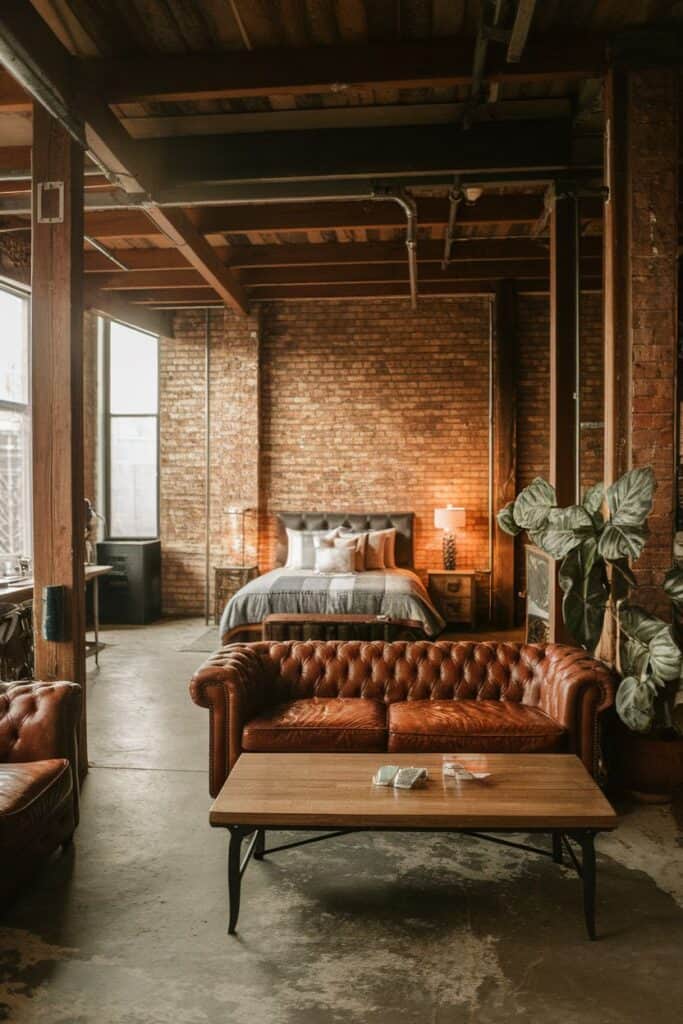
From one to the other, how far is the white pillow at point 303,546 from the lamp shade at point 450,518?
3.88 feet

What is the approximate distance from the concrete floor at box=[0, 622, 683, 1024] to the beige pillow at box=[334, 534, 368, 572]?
4.54 metres

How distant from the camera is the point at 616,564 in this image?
3977mm

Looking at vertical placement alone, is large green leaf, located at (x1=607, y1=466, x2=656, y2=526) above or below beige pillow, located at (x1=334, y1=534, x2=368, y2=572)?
above

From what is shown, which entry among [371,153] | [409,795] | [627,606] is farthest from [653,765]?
[371,153]

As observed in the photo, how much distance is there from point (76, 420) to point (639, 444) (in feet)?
10.2

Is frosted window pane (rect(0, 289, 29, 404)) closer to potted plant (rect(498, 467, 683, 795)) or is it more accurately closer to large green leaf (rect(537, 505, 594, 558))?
potted plant (rect(498, 467, 683, 795))

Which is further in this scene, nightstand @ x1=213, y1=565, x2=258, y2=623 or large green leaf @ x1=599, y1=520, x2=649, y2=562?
Result: nightstand @ x1=213, y1=565, x2=258, y2=623

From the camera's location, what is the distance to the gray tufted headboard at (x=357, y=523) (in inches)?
359

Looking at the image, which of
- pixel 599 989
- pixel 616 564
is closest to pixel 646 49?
pixel 616 564

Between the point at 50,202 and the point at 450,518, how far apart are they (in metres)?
5.57

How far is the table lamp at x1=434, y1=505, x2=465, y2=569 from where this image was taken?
881 cm

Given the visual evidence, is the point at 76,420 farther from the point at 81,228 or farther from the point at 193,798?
the point at 193,798

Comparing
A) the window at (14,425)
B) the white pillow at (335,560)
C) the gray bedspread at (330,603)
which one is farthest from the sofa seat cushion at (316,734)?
the window at (14,425)

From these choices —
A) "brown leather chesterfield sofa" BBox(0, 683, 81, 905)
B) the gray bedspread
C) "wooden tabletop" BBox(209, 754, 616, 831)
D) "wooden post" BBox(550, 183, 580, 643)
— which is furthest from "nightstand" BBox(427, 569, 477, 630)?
"brown leather chesterfield sofa" BBox(0, 683, 81, 905)
